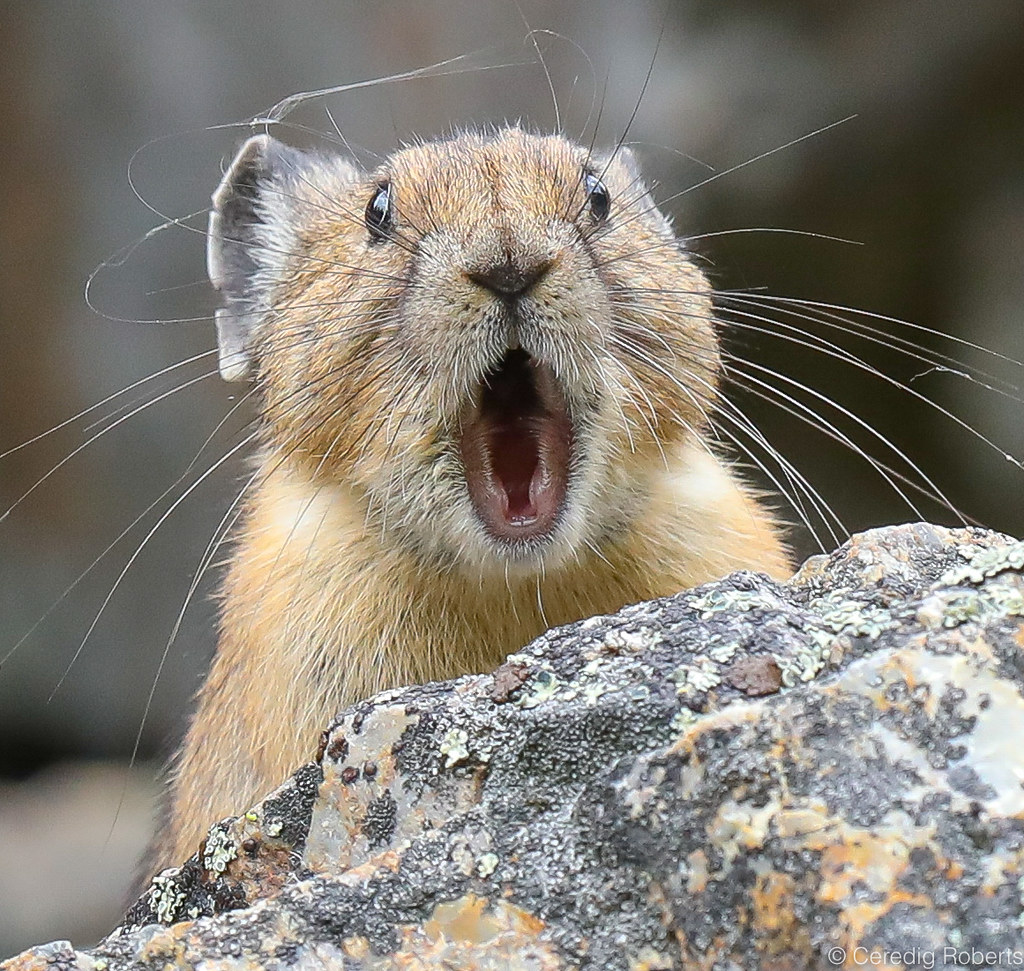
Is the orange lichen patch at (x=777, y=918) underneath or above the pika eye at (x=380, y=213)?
underneath

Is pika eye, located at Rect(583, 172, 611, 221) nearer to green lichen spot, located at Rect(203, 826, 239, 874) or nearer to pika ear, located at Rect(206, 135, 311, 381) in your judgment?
pika ear, located at Rect(206, 135, 311, 381)

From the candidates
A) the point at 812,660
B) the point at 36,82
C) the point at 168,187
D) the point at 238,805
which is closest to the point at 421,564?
the point at 238,805

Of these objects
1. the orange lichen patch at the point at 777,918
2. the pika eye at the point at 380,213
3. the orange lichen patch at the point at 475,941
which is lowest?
the orange lichen patch at the point at 475,941

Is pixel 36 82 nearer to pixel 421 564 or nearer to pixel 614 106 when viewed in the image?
pixel 614 106

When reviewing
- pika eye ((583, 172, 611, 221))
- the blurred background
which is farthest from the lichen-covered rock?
the blurred background

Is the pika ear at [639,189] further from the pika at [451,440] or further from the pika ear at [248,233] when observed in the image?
the pika ear at [248,233]

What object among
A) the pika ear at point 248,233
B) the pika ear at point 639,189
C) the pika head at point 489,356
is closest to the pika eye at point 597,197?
the pika head at point 489,356
